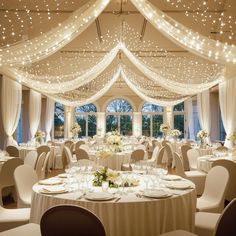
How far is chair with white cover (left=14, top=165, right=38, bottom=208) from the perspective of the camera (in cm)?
398

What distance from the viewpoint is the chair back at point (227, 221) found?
247 centimetres

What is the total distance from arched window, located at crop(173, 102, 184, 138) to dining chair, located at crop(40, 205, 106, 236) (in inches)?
740

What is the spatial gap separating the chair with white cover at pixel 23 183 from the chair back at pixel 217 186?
2.24 metres

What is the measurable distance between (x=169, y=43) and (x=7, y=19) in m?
4.31

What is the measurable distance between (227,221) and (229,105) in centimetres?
856

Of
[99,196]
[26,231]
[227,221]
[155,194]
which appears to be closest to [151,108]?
[155,194]

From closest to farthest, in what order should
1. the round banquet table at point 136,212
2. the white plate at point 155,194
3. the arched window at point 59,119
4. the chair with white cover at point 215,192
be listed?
the round banquet table at point 136,212
the white plate at point 155,194
the chair with white cover at point 215,192
the arched window at point 59,119

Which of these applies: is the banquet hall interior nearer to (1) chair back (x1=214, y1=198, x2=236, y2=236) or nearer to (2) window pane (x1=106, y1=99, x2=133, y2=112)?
(1) chair back (x1=214, y1=198, x2=236, y2=236)

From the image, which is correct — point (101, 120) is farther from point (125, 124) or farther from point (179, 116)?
point (179, 116)

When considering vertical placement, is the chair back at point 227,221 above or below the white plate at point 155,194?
below

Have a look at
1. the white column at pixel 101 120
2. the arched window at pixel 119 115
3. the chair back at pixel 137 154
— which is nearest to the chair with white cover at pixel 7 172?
the chair back at pixel 137 154

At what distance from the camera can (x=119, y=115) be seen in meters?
20.8

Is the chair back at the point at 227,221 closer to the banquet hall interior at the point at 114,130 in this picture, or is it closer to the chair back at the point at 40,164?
the banquet hall interior at the point at 114,130

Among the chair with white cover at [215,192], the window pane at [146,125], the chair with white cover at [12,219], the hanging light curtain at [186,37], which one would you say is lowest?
the chair with white cover at [12,219]
